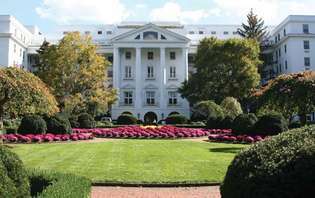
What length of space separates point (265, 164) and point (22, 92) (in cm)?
1805

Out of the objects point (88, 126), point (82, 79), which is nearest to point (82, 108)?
point (82, 79)

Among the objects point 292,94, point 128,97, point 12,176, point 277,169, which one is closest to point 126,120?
point 128,97

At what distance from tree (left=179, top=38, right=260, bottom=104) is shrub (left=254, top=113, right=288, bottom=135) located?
26.5 m

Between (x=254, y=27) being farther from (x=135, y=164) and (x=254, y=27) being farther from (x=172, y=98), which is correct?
(x=135, y=164)

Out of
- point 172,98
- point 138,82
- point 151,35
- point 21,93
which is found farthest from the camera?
point 172,98

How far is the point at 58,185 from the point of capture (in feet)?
26.9

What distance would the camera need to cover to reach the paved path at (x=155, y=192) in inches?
427

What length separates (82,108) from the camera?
4747 centimetres

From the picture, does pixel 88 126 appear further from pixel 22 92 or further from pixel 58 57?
pixel 22 92

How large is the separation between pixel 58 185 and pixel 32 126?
2158 cm

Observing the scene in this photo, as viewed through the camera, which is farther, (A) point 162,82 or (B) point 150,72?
(B) point 150,72

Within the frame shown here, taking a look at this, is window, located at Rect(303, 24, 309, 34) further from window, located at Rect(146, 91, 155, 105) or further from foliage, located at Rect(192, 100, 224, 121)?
foliage, located at Rect(192, 100, 224, 121)

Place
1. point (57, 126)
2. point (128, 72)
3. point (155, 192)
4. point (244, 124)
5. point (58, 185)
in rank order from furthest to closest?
point (128, 72), point (57, 126), point (244, 124), point (155, 192), point (58, 185)

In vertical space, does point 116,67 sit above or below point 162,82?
above
